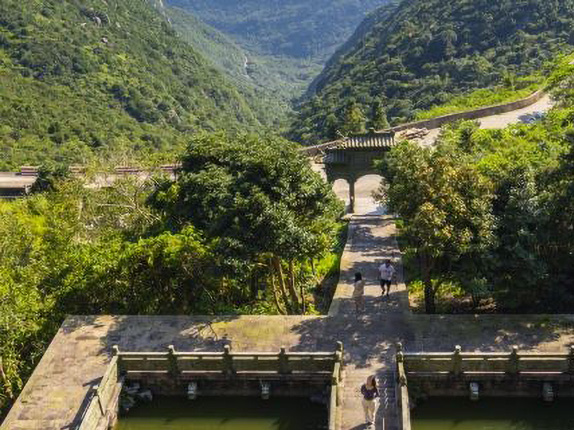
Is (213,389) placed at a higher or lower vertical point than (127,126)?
lower

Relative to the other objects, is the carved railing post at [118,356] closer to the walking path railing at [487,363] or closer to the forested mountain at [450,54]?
the walking path railing at [487,363]

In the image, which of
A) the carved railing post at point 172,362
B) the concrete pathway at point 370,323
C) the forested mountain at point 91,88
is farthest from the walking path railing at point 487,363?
the forested mountain at point 91,88

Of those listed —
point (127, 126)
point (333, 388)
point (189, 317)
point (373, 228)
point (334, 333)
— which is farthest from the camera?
point (127, 126)

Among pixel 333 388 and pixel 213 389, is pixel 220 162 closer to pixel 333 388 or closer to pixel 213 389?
pixel 213 389

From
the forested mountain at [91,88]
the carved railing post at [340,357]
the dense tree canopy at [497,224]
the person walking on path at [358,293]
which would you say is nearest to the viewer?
the carved railing post at [340,357]

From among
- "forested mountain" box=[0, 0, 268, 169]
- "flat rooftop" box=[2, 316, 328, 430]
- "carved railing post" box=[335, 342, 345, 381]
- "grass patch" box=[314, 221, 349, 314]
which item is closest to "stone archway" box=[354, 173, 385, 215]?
"grass patch" box=[314, 221, 349, 314]

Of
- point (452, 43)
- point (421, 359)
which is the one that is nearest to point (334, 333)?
point (421, 359)
